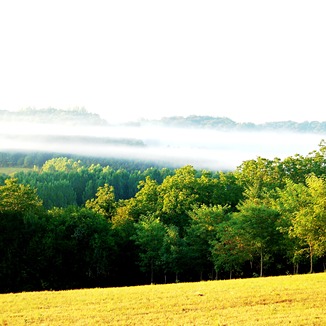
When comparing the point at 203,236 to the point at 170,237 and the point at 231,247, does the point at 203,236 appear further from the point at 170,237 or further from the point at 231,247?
the point at 231,247

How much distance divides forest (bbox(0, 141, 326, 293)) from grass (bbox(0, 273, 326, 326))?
22.1m

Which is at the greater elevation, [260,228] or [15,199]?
[15,199]

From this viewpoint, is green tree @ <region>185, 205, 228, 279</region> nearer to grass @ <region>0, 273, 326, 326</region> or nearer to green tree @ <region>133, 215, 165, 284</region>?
green tree @ <region>133, 215, 165, 284</region>

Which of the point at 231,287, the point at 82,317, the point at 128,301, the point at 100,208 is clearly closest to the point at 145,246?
the point at 100,208

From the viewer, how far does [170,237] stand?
202ft

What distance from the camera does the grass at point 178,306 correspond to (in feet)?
77.4

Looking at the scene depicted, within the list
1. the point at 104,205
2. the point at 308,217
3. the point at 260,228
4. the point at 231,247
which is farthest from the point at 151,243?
the point at 104,205

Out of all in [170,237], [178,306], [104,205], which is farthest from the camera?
[104,205]

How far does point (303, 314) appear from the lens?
24.4 m

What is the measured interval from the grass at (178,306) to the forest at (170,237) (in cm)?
2213

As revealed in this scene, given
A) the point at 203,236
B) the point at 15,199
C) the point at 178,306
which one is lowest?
the point at 203,236

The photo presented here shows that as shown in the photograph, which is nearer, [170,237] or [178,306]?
[178,306]

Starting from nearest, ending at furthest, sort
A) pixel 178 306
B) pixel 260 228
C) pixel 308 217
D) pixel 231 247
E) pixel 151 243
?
pixel 178 306 < pixel 308 217 < pixel 260 228 < pixel 231 247 < pixel 151 243

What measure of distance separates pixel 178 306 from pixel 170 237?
35.0 meters
